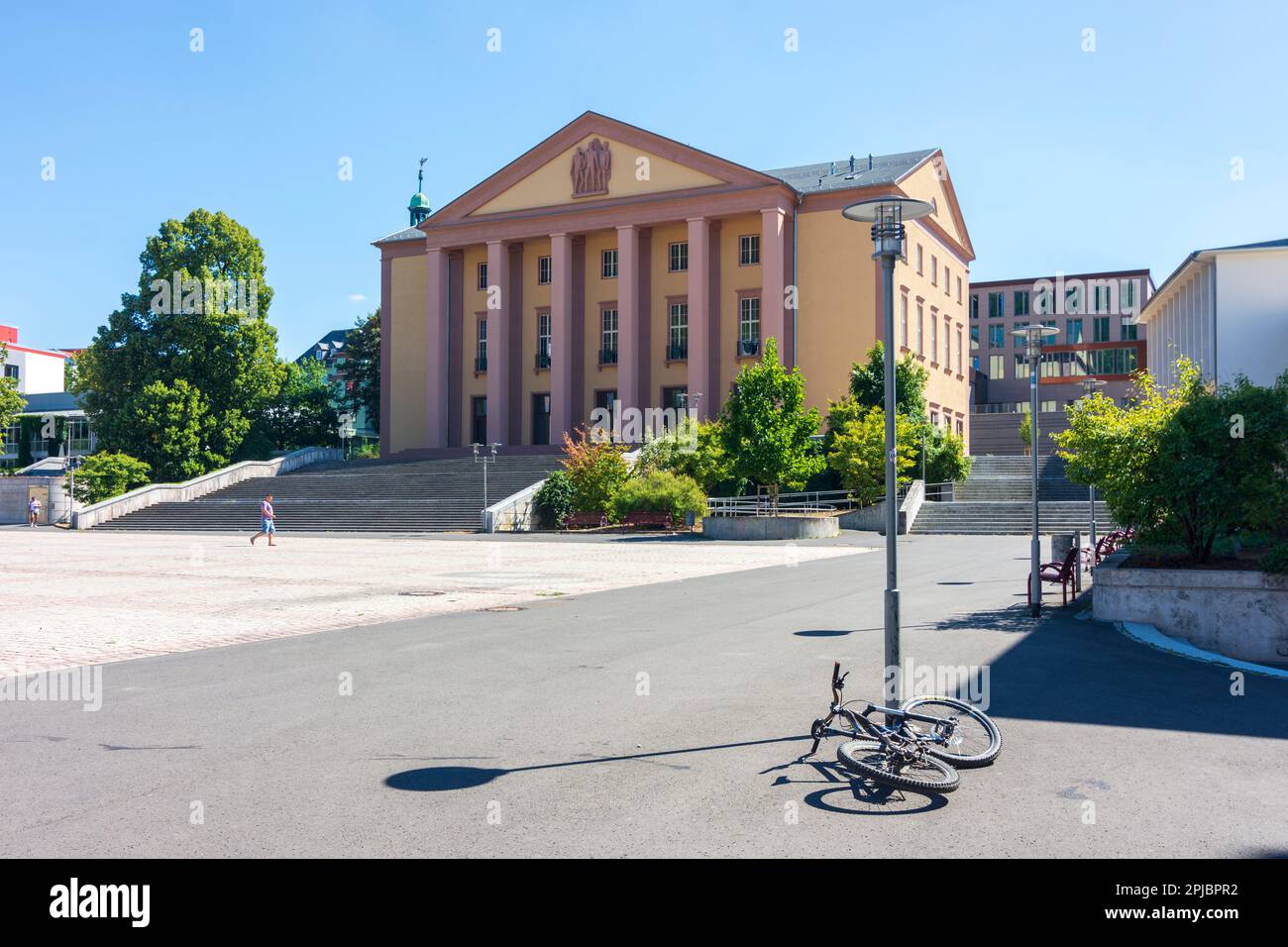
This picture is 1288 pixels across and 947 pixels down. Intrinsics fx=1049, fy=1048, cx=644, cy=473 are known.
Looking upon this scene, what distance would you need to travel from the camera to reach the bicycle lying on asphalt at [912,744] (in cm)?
579

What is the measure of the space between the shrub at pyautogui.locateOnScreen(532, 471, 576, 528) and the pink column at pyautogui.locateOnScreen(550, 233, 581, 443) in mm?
14234

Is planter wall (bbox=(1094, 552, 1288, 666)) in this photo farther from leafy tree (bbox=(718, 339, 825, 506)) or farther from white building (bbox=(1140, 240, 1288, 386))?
white building (bbox=(1140, 240, 1288, 386))

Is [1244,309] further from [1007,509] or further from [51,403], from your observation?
[51,403]

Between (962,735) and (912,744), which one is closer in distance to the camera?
(912,744)

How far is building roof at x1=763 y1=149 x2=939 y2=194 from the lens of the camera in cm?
5412

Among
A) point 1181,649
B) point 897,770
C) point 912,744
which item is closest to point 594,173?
point 1181,649

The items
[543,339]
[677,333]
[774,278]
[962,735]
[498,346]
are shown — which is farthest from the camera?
[543,339]

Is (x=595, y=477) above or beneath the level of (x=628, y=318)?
→ beneath

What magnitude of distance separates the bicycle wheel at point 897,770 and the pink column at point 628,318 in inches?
1926

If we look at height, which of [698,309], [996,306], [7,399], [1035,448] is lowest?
[1035,448]

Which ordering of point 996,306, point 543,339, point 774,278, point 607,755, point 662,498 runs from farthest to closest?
1. point 996,306
2. point 543,339
3. point 774,278
4. point 662,498
5. point 607,755

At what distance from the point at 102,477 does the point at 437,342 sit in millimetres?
19139

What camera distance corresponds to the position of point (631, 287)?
5519 cm
